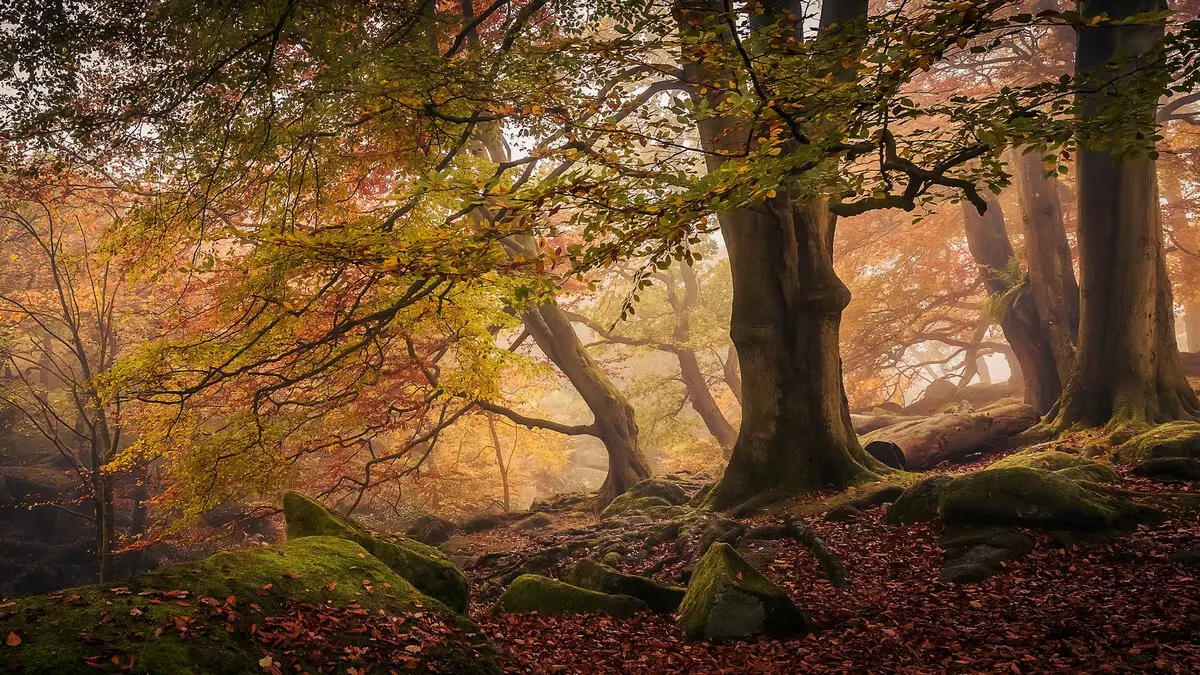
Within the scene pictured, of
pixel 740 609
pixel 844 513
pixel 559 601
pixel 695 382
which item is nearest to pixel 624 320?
pixel 559 601

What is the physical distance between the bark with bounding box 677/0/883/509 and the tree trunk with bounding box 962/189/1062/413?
348 inches

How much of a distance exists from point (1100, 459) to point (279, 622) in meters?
10.5

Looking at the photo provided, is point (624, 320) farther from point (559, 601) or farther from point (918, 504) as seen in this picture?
point (918, 504)

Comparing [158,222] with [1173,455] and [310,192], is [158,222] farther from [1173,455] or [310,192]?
[1173,455]

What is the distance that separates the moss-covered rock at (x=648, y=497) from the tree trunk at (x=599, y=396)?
1.68m

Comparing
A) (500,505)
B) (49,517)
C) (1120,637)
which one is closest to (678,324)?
(500,505)

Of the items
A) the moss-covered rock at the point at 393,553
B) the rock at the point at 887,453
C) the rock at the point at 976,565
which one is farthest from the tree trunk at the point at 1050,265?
the moss-covered rock at the point at 393,553

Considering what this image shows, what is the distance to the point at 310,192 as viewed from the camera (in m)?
9.36

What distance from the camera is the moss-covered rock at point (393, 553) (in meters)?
5.92

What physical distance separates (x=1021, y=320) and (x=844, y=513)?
11372mm

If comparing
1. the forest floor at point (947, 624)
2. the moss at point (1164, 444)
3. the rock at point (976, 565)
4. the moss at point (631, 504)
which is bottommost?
the moss at point (631, 504)

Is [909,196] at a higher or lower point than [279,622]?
higher

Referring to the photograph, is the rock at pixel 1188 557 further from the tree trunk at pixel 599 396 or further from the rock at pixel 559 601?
the tree trunk at pixel 599 396

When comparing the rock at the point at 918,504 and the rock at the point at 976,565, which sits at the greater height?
the rock at the point at 918,504
